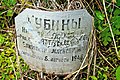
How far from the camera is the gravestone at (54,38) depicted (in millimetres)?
1389

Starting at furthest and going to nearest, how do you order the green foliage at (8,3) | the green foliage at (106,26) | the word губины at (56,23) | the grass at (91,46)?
the green foliage at (8,3)
the green foliage at (106,26)
the grass at (91,46)
the word губины at (56,23)

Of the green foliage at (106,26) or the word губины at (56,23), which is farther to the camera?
the green foliage at (106,26)

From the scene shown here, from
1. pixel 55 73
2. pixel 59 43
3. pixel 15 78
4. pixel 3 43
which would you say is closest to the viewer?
pixel 59 43

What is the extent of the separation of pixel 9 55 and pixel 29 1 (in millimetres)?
411

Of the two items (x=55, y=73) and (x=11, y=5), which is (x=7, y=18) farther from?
(x=55, y=73)

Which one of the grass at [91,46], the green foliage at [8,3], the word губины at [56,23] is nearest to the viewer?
the word губины at [56,23]

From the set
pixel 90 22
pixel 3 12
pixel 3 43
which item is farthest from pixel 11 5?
pixel 90 22

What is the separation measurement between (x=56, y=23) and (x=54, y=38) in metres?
0.08

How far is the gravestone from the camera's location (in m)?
1.39

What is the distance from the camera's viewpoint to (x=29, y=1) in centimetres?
156

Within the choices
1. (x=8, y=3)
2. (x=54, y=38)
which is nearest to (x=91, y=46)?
(x=54, y=38)

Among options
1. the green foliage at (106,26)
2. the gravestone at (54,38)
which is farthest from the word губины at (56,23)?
the green foliage at (106,26)

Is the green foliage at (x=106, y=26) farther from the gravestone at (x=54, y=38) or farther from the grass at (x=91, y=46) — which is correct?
the gravestone at (x=54, y=38)

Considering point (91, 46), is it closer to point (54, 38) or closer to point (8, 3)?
point (54, 38)
